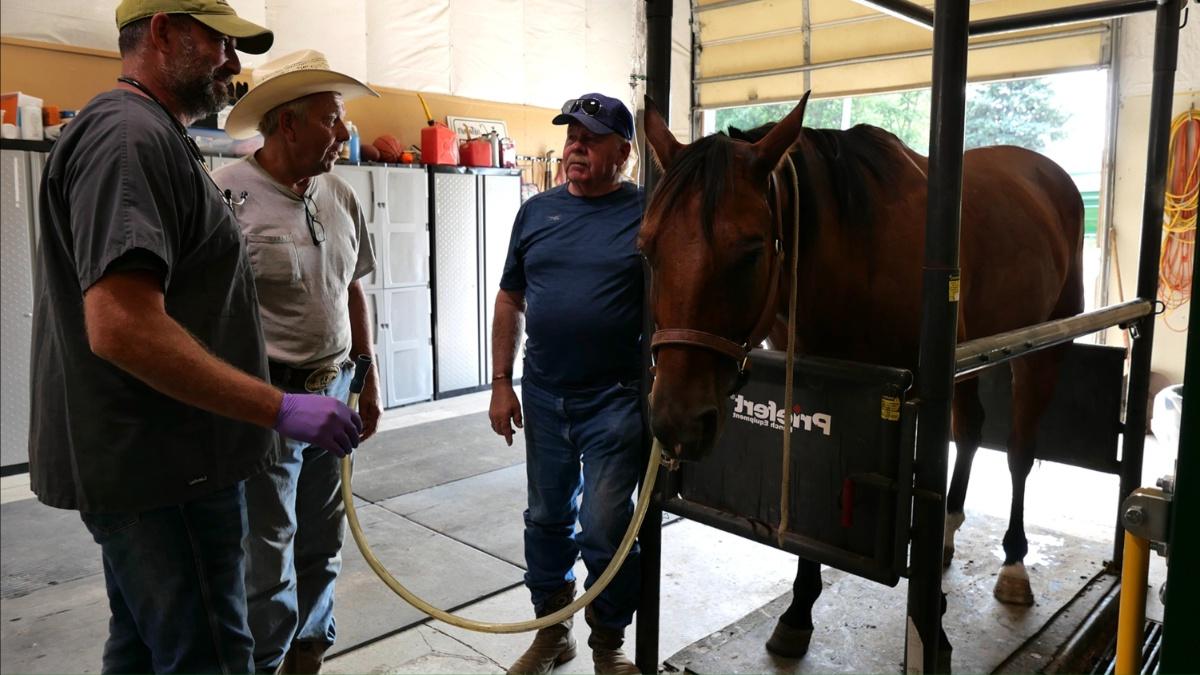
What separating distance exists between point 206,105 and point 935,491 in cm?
156

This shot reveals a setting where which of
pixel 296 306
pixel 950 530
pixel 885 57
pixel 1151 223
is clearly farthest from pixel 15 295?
pixel 885 57

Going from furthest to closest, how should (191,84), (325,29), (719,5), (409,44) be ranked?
(719,5)
(409,44)
(325,29)
(191,84)

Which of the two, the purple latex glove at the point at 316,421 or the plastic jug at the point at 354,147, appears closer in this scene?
the purple latex glove at the point at 316,421

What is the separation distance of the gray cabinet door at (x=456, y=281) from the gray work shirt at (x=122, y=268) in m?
5.20

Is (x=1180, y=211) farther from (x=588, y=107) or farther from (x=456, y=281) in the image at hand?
(x=456, y=281)

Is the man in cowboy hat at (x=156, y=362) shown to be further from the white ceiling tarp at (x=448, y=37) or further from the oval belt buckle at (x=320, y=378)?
the white ceiling tarp at (x=448, y=37)

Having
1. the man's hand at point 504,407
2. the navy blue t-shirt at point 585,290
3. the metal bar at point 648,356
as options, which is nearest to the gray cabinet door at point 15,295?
the man's hand at point 504,407

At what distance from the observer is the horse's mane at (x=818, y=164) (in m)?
1.48

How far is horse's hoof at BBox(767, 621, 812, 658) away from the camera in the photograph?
2.20m

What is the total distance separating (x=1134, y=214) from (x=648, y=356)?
210 inches

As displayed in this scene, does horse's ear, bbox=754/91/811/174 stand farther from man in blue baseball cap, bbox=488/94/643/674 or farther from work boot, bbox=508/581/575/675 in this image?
work boot, bbox=508/581/575/675

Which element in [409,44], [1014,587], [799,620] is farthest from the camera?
[409,44]

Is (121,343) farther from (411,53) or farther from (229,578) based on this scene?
(411,53)

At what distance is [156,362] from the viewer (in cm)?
118
